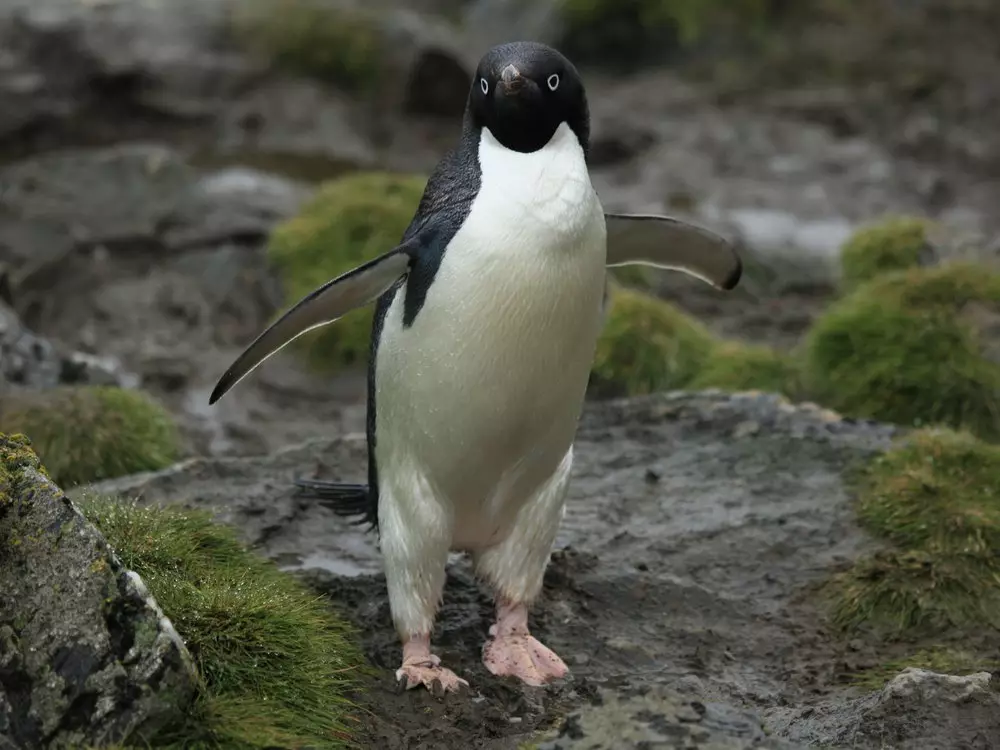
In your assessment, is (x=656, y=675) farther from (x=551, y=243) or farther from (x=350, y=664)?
(x=551, y=243)

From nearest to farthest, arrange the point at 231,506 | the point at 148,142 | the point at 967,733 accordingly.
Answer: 1. the point at 967,733
2. the point at 231,506
3. the point at 148,142

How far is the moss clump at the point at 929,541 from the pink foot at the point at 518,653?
1.02 m

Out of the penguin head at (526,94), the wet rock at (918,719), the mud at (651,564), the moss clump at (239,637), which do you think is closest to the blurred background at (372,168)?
the mud at (651,564)

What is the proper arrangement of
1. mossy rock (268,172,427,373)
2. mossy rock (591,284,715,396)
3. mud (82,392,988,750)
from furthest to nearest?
mossy rock (268,172,427,373), mossy rock (591,284,715,396), mud (82,392,988,750)

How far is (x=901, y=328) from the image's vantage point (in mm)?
A: 5941

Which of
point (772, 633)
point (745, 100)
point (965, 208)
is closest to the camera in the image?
point (772, 633)

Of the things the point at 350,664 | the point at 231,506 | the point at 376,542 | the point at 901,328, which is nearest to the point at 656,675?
the point at 350,664

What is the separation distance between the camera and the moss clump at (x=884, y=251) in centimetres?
754

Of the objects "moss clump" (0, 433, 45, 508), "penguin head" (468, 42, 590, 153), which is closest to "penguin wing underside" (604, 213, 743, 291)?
"penguin head" (468, 42, 590, 153)

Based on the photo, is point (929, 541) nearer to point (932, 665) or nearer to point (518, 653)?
point (932, 665)

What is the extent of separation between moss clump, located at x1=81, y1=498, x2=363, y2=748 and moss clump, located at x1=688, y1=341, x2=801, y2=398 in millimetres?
3281

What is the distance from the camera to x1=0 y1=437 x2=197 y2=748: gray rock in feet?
8.52

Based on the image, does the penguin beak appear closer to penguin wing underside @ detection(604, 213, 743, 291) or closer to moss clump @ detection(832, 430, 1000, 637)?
penguin wing underside @ detection(604, 213, 743, 291)

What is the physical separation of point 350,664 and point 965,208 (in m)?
7.82
